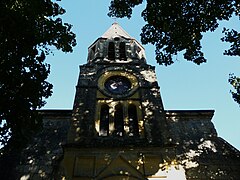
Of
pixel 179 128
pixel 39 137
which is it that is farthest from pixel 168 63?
pixel 39 137

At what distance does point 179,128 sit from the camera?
14.4 meters

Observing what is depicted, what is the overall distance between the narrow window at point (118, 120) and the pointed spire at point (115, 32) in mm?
9576

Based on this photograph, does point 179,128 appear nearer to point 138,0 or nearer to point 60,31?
point 138,0

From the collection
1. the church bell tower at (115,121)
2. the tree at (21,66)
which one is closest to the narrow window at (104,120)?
the church bell tower at (115,121)

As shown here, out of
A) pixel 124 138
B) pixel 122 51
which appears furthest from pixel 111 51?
pixel 124 138

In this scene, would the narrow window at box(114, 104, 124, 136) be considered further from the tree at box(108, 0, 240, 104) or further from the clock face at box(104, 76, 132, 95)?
the tree at box(108, 0, 240, 104)

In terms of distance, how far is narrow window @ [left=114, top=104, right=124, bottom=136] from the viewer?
1308 cm

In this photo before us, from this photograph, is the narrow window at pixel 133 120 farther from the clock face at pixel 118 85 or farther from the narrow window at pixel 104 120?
the clock face at pixel 118 85

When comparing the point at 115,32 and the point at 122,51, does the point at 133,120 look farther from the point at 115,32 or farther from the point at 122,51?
the point at 115,32

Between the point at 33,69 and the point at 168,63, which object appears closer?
the point at 33,69

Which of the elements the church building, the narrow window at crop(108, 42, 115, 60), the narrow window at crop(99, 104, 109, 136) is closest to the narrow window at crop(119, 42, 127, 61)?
the narrow window at crop(108, 42, 115, 60)

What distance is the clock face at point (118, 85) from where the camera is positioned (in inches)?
606

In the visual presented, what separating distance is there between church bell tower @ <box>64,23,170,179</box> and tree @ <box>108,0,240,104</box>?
3.60 meters

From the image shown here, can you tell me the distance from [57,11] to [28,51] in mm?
2778
